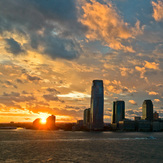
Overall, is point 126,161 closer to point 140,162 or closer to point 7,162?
point 140,162

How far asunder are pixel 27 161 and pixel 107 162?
29151 mm

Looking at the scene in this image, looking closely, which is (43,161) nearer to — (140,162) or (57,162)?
(57,162)

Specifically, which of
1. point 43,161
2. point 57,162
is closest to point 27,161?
point 43,161

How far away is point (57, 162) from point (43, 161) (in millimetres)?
5683

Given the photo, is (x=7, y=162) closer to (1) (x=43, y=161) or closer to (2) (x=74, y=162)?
(1) (x=43, y=161)

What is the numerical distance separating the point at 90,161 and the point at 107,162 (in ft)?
21.4

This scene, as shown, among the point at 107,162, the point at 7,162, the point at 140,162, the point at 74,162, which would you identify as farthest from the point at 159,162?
the point at 7,162

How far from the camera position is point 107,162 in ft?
274

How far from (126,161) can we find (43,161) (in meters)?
30.9

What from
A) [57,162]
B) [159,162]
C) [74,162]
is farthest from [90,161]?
[159,162]

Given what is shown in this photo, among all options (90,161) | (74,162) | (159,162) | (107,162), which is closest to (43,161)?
(74,162)

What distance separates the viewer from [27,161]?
85.2m

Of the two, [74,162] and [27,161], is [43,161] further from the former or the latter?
[74,162]

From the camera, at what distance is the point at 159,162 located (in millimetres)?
87812
